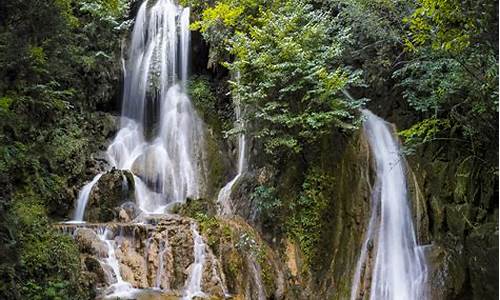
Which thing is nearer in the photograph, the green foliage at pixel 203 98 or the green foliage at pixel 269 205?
the green foliage at pixel 269 205

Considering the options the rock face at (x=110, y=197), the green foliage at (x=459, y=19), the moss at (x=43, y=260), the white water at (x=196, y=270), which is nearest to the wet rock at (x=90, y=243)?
the moss at (x=43, y=260)

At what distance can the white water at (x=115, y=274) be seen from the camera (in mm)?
8328

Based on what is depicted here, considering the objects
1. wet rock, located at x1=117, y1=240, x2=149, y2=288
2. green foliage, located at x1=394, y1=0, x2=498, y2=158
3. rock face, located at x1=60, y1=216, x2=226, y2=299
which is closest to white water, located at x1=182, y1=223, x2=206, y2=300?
rock face, located at x1=60, y1=216, x2=226, y2=299

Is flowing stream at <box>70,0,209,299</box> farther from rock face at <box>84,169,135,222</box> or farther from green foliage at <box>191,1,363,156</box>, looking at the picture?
green foliage at <box>191,1,363,156</box>

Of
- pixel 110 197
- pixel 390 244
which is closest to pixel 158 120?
pixel 110 197

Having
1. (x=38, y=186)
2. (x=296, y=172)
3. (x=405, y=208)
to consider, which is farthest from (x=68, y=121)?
(x=405, y=208)

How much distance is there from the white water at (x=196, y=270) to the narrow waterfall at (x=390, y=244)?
3.05 m

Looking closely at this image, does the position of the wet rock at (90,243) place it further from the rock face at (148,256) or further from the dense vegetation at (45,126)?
the dense vegetation at (45,126)

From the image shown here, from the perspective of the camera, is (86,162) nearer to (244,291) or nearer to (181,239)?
(181,239)

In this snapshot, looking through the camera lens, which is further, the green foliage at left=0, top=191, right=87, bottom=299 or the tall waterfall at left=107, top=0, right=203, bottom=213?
the tall waterfall at left=107, top=0, right=203, bottom=213

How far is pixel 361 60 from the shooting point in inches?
503

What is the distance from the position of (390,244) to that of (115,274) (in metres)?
5.49

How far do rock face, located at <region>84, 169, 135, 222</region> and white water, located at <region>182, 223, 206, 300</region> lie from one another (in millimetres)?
2700

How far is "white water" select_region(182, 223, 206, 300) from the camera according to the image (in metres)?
8.69
